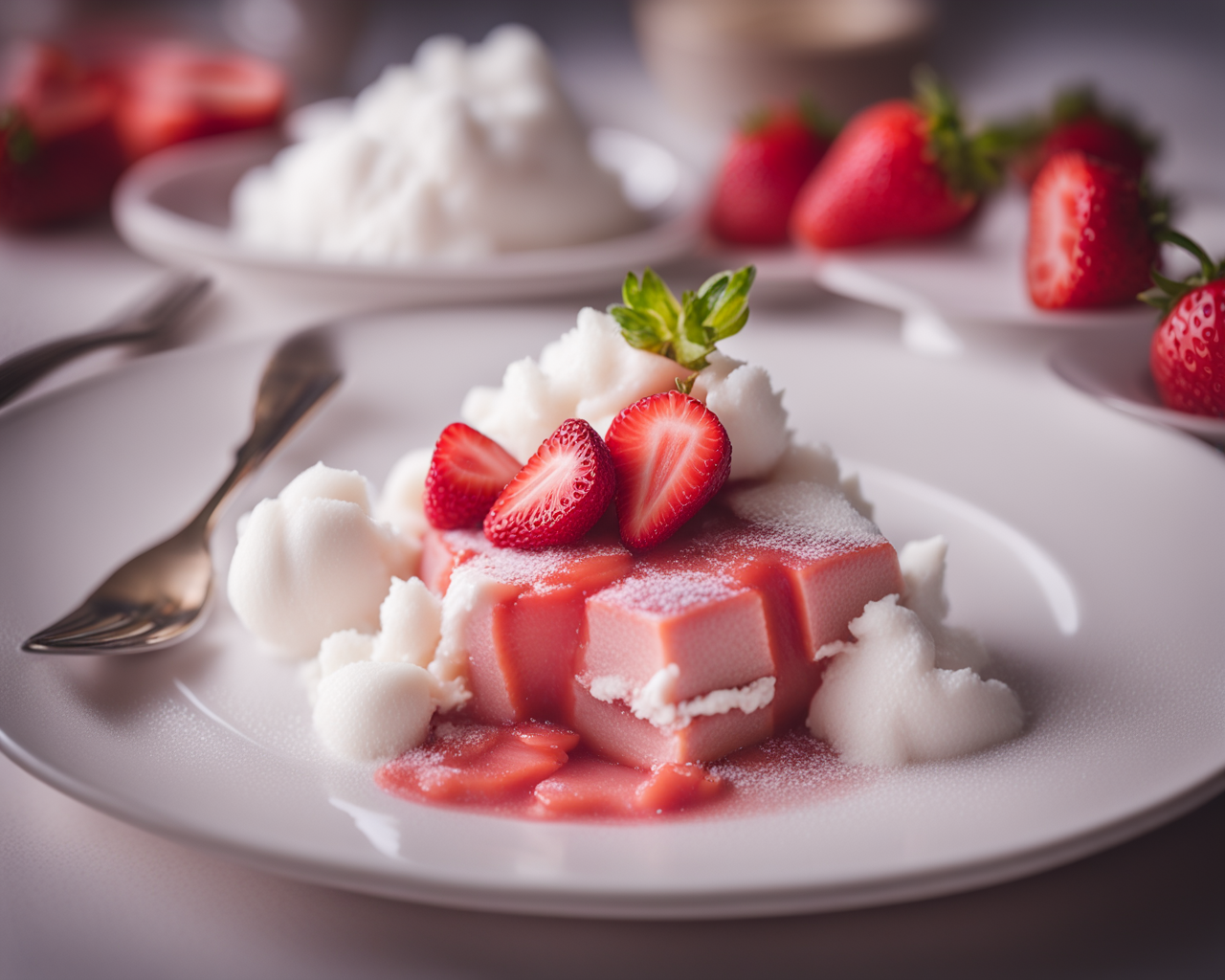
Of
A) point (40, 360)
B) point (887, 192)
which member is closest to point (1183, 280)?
point (887, 192)

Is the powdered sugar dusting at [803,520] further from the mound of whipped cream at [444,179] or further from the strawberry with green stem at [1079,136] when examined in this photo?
the strawberry with green stem at [1079,136]

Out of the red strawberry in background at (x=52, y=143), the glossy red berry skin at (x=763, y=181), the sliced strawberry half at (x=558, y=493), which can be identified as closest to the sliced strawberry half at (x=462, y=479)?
the sliced strawberry half at (x=558, y=493)

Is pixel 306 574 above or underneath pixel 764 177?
underneath

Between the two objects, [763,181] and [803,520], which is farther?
[763,181]

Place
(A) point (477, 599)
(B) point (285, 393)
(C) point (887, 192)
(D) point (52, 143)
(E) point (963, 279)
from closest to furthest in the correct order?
1. (A) point (477, 599)
2. (B) point (285, 393)
3. (E) point (963, 279)
4. (C) point (887, 192)
5. (D) point (52, 143)

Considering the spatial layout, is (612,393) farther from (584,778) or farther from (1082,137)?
(1082,137)

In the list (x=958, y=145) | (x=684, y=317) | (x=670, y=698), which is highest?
(x=958, y=145)

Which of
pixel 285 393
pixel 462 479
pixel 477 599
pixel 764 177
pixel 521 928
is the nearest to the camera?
pixel 521 928
